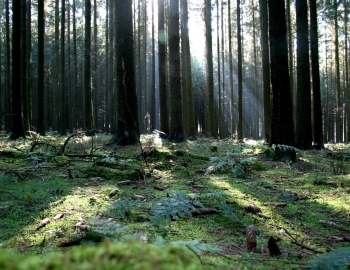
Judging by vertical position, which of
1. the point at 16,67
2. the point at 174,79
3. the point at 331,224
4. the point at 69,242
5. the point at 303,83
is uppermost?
the point at 16,67

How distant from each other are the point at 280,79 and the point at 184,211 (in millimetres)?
5225

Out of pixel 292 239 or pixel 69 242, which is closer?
pixel 69 242

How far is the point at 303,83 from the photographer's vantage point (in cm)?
1014

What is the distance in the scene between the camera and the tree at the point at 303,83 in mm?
10102

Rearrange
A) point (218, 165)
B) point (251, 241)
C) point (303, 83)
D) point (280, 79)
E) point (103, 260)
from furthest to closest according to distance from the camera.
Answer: point (303, 83), point (280, 79), point (218, 165), point (251, 241), point (103, 260)

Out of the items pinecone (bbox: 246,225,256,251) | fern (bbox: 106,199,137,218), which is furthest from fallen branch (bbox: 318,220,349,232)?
fern (bbox: 106,199,137,218)

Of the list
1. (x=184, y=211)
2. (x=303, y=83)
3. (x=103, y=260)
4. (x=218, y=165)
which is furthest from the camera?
(x=303, y=83)

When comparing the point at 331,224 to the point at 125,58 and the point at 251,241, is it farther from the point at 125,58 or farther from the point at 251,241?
the point at 125,58

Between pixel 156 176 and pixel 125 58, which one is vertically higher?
pixel 125 58

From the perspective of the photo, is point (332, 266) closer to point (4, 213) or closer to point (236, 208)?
point (236, 208)

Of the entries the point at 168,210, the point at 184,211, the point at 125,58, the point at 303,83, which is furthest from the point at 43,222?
the point at 303,83

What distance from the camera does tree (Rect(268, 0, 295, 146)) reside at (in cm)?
659

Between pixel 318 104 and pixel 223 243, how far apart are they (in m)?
11.5

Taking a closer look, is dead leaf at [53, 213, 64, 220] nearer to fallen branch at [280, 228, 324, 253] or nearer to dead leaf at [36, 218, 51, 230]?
dead leaf at [36, 218, 51, 230]
